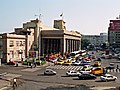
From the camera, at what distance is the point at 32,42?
275ft

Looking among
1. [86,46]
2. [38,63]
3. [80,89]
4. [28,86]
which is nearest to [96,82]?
[80,89]

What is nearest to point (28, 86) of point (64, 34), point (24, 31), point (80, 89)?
point (80, 89)

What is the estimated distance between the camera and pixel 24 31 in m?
80.4

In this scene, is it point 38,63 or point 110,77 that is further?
point 38,63

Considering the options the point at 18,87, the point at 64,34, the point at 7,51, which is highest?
the point at 64,34

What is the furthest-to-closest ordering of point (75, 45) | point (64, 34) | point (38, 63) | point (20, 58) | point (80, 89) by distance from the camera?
point (75, 45)
point (64, 34)
point (20, 58)
point (38, 63)
point (80, 89)

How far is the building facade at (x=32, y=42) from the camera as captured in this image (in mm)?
67562

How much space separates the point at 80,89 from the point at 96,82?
5678 millimetres

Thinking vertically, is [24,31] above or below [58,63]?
above

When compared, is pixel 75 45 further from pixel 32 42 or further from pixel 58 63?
pixel 58 63

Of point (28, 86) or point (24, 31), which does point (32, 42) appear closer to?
point (24, 31)

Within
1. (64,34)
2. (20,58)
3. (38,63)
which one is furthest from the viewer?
(64,34)

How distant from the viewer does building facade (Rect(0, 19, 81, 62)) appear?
222ft

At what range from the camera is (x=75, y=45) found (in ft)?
382
